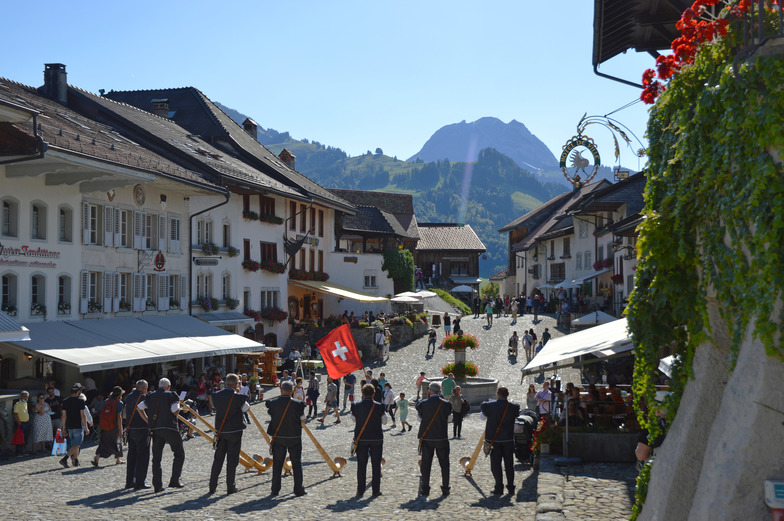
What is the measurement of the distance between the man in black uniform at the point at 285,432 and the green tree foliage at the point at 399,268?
4203cm

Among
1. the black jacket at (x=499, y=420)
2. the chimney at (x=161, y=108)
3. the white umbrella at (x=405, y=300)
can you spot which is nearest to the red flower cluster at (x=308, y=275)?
the white umbrella at (x=405, y=300)

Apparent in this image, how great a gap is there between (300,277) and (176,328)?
1665 centimetres

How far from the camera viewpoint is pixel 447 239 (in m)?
85.8

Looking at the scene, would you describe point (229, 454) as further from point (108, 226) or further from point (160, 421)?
point (108, 226)

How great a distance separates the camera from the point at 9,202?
23078 mm

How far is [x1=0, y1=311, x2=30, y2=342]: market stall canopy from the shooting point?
63.3 feet

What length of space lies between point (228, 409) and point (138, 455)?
5.73ft

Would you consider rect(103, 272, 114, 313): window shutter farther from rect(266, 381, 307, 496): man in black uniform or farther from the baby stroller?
rect(266, 381, 307, 496): man in black uniform

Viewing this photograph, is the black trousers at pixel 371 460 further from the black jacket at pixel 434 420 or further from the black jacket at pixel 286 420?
the black jacket at pixel 286 420

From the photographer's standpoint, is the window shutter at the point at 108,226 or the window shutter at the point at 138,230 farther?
the window shutter at the point at 138,230

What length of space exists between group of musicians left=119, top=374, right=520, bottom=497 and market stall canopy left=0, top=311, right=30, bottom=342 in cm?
740

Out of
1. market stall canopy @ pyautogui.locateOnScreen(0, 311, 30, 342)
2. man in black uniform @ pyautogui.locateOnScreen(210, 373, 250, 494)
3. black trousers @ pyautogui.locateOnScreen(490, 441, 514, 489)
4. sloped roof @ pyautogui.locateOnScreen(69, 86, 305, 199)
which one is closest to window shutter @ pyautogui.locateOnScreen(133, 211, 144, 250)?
sloped roof @ pyautogui.locateOnScreen(69, 86, 305, 199)

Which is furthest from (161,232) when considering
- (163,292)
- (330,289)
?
(330,289)

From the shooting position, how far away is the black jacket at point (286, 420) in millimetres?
12734
